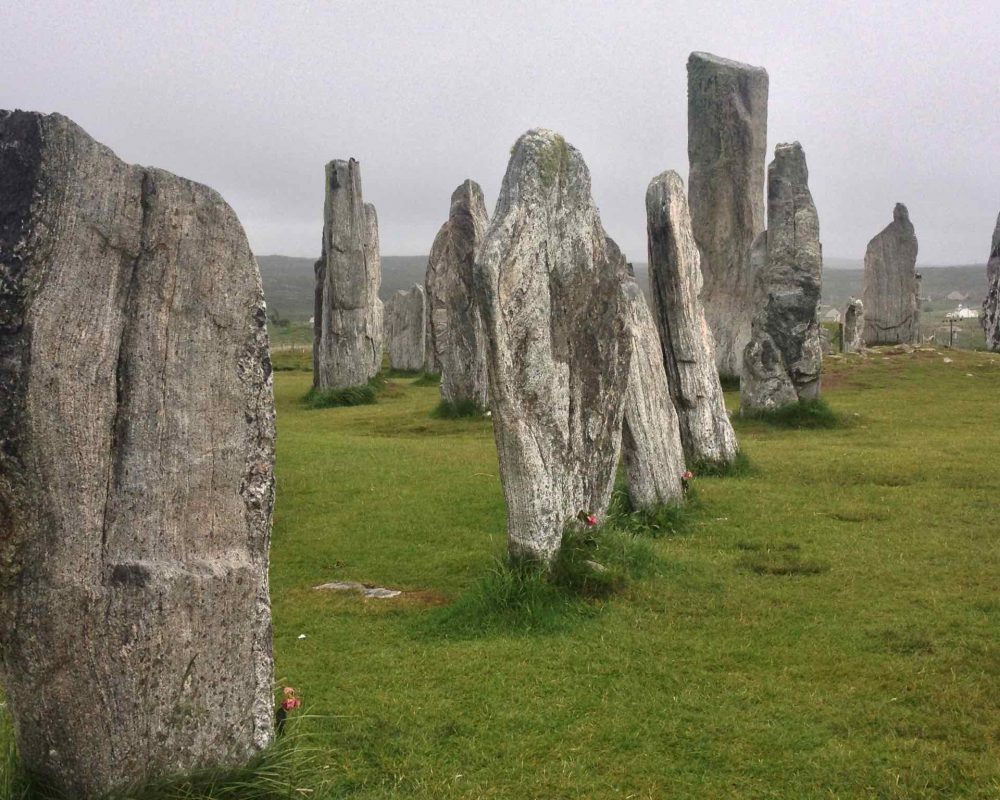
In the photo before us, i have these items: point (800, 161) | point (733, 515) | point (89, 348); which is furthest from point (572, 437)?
point (800, 161)

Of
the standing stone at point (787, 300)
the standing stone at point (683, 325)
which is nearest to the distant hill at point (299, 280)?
the standing stone at point (787, 300)

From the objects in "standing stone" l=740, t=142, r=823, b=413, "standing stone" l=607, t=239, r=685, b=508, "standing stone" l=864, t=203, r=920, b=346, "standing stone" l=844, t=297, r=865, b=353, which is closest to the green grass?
"standing stone" l=607, t=239, r=685, b=508

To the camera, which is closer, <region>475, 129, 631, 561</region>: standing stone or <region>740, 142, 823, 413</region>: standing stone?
<region>475, 129, 631, 561</region>: standing stone

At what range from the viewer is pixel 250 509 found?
395 centimetres

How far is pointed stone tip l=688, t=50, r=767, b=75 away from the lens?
18.1 m

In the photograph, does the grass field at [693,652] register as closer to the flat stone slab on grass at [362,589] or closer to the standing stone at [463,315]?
the flat stone slab on grass at [362,589]

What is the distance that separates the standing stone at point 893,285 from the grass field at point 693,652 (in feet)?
51.3

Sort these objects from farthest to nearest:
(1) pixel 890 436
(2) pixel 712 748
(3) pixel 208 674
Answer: (1) pixel 890 436 < (2) pixel 712 748 < (3) pixel 208 674

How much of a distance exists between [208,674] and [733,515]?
5757 millimetres

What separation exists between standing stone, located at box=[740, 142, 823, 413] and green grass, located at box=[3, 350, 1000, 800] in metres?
3.43

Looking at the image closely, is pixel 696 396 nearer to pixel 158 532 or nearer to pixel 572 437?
pixel 572 437

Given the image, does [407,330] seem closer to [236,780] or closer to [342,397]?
[342,397]

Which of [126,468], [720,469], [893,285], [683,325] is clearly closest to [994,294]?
[893,285]

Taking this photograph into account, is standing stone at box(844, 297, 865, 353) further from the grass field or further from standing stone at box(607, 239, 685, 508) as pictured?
standing stone at box(607, 239, 685, 508)
